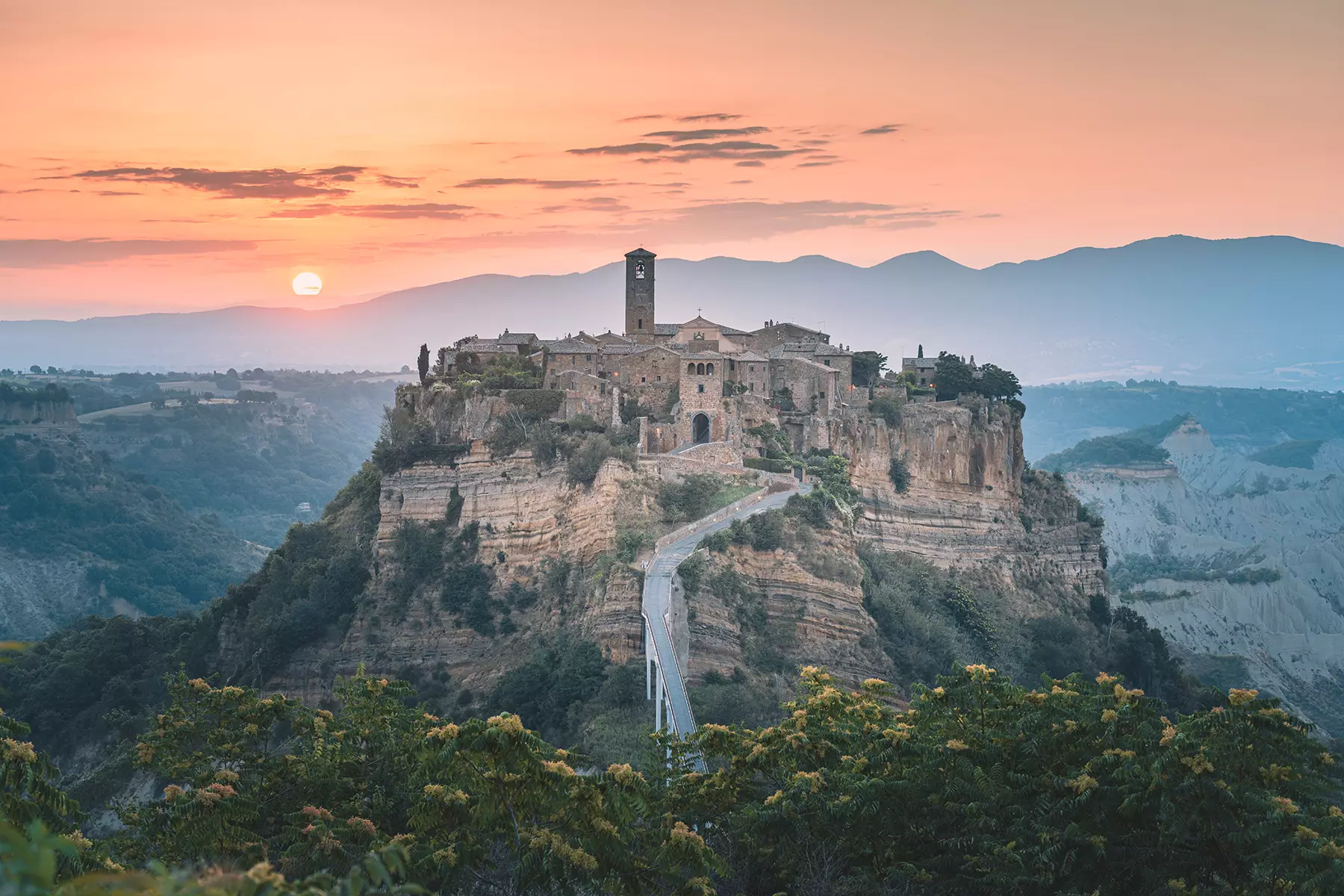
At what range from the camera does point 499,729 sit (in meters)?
18.2

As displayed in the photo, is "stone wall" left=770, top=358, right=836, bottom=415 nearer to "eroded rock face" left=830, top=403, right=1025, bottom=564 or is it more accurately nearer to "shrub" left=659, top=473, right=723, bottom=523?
"eroded rock face" left=830, top=403, right=1025, bottom=564

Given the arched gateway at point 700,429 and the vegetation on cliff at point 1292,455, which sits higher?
the arched gateway at point 700,429

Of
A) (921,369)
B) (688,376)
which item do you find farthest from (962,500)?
(688,376)

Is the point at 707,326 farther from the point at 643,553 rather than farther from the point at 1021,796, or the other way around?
the point at 1021,796

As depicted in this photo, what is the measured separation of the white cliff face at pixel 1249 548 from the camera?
7525 centimetres

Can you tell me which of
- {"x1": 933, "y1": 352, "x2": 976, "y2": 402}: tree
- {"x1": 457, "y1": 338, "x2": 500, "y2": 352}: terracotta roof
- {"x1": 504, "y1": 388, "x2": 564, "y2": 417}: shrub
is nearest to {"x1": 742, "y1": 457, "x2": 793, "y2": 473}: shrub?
{"x1": 504, "y1": 388, "x2": 564, "y2": 417}: shrub

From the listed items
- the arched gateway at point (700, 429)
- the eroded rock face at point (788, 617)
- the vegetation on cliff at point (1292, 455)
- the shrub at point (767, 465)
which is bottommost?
the vegetation on cliff at point (1292, 455)

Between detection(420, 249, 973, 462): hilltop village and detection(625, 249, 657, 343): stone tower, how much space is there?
0.15 ft

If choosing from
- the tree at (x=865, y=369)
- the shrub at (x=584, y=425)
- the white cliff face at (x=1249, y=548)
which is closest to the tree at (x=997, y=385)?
the tree at (x=865, y=369)

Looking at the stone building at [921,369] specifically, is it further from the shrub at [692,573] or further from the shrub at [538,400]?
the shrub at [692,573]

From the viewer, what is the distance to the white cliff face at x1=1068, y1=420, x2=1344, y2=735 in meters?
75.2

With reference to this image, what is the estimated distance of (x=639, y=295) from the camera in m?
60.7

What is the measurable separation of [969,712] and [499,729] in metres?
7.68

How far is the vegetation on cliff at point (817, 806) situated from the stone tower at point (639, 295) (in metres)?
39.2
